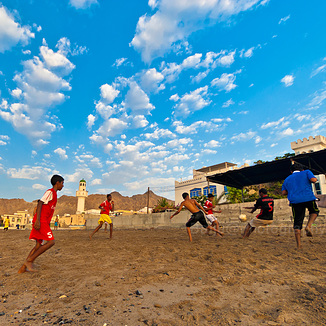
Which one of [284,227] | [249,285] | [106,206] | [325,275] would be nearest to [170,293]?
[249,285]

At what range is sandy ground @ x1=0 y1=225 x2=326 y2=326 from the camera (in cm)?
190

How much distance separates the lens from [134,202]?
145 metres

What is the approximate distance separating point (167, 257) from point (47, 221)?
7.53ft

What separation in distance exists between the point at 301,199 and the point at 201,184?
31.9 metres

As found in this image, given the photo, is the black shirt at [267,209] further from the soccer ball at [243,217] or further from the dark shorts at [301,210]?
the soccer ball at [243,217]

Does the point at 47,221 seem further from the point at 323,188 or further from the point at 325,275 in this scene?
the point at 323,188

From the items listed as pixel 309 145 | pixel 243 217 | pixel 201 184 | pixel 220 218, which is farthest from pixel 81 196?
pixel 243 217

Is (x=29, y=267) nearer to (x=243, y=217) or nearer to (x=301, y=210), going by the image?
(x=301, y=210)

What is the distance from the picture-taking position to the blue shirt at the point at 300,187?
15.7 ft

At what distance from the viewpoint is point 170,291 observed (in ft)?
8.25

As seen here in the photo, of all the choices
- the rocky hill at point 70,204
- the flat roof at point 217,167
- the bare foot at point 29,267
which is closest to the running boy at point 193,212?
the bare foot at point 29,267

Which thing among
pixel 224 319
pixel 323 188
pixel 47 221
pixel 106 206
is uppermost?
pixel 323 188

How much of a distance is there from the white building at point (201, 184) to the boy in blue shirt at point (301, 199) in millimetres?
29269

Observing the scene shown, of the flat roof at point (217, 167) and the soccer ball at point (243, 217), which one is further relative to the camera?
the flat roof at point (217, 167)
